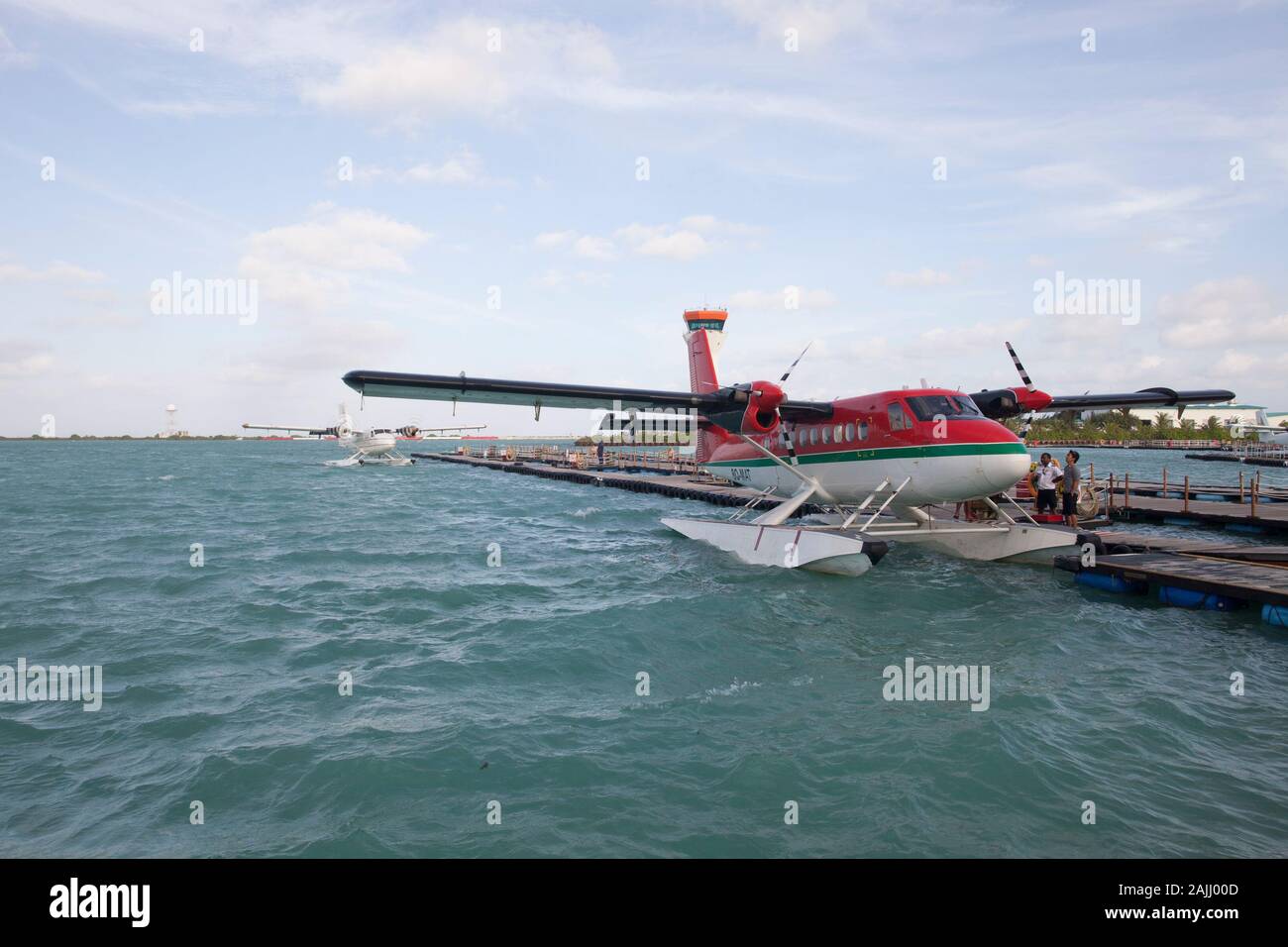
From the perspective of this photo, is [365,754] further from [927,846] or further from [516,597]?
[516,597]

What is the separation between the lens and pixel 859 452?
14.3 metres

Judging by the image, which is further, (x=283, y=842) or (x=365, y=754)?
(x=365, y=754)

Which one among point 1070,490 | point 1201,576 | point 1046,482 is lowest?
point 1201,576

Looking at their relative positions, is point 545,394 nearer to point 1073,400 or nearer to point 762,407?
point 762,407

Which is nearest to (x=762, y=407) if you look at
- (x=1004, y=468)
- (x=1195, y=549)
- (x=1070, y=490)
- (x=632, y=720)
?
(x=1004, y=468)

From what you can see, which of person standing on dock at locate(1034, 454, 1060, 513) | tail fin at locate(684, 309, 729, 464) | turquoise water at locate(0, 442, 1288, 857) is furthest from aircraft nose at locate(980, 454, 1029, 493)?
tail fin at locate(684, 309, 729, 464)

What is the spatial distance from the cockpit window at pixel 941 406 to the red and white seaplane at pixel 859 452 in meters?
0.02

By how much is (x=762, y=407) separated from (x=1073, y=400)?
843 cm

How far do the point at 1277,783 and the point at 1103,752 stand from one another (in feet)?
3.85

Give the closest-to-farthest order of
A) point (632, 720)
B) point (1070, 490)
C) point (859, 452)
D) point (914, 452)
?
point (632, 720) → point (914, 452) → point (859, 452) → point (1070, 490)

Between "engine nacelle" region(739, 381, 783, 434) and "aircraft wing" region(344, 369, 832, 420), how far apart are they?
233mm
